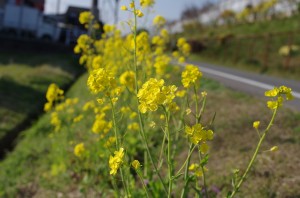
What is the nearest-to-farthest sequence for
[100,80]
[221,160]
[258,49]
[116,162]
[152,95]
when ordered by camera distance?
[152,95] < [116,162] < [100,80] < [221,160] < [258,49]

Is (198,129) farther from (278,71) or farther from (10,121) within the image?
(278,71)

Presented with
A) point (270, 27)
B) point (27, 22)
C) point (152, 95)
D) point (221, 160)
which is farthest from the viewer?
point (27, 22)

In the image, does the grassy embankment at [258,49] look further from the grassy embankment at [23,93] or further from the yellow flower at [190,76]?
the yellow flower at [190,76]

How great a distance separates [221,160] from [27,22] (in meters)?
23.1

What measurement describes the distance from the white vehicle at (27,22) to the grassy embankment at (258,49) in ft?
31.3

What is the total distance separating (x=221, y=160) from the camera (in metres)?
4.06

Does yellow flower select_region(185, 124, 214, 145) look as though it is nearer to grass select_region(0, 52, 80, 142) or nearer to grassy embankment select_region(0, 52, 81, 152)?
grassy embankment select_region(0, 52, 81, 152)

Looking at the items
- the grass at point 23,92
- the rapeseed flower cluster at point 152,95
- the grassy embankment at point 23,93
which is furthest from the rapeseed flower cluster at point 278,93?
the grass at point 23,92

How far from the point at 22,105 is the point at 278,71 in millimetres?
7775

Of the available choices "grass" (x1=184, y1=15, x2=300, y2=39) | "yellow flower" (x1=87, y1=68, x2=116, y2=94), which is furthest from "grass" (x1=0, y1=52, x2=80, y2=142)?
"grass" (x1=184, y1=15, x2=300, y2=39)

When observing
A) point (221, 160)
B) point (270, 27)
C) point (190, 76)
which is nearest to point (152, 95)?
point (190, 76)

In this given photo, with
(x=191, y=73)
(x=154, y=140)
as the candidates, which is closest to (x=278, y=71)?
(x=154, y=140)

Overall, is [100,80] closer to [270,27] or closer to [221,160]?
[221,160]

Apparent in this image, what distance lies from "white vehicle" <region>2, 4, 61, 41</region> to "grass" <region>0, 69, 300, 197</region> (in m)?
19.6
